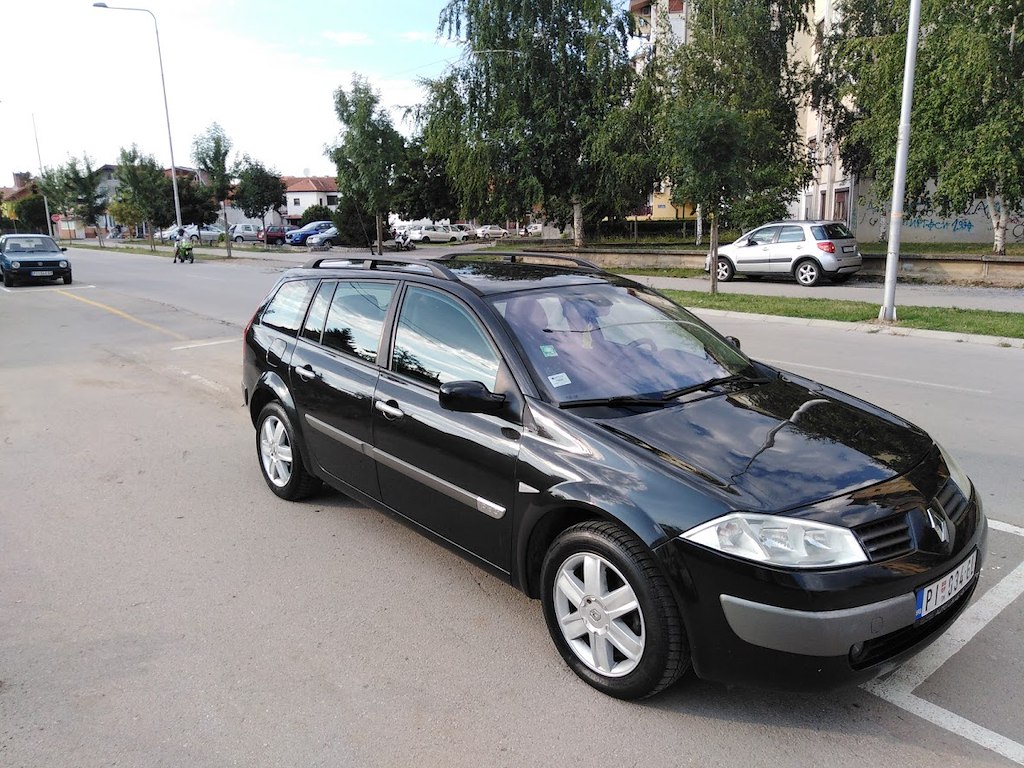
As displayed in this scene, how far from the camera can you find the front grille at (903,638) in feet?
8.44

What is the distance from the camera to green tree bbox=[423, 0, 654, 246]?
28.5m

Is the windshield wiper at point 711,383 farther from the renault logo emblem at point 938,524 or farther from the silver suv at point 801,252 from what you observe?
the silver suv at point 801,252

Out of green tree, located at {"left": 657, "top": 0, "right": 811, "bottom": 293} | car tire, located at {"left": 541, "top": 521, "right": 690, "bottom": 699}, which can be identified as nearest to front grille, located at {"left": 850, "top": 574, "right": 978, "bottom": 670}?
car tire, located at {"left": 541, "top": 521, "right": 690, "bottom": 699}

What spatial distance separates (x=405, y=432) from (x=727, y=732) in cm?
193

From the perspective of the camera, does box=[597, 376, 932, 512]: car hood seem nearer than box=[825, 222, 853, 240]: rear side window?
Yes

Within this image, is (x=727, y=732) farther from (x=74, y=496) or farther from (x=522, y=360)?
(x=74, y=496)

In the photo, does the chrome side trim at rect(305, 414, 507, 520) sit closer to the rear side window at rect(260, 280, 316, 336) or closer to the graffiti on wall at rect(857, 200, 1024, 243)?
the rear side window at rect(260, 280, 316, 336)

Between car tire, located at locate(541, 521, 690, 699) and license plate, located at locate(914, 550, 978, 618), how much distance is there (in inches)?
32.4

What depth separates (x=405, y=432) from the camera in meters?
3.75

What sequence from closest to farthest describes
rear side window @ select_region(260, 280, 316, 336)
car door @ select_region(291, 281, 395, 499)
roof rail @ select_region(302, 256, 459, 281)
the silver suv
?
1. roof rail @ select_region(302, 256, 459, 281)
2. car door @ select_region(291, 281, 395, 499)
3. rear side window @ select_region(260, 280, 316, 336)
4. the silver suv

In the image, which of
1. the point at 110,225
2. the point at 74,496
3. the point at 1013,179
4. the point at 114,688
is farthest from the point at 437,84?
the point at 110,225

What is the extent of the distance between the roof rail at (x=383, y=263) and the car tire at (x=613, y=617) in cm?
163

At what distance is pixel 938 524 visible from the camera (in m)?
2.77

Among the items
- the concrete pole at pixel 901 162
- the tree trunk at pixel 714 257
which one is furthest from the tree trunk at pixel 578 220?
the concrete pole at pixel 901 162
